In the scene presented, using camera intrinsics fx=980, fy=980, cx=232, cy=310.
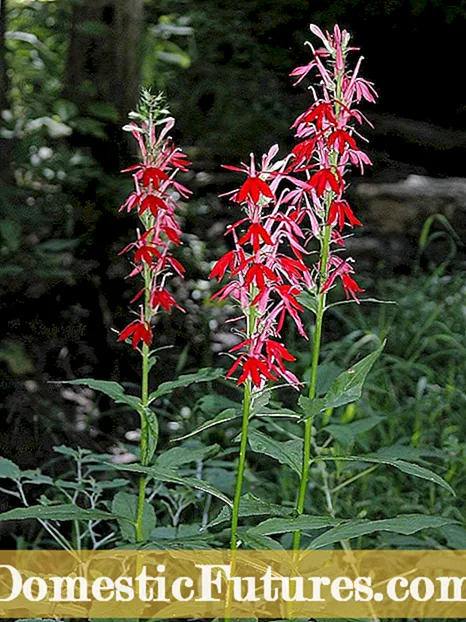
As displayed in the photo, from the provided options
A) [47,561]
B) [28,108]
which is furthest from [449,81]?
[47,561]

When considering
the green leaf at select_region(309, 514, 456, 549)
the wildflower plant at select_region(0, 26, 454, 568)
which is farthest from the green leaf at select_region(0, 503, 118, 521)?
the green leaf at select_region(309, 514, 456, 549)

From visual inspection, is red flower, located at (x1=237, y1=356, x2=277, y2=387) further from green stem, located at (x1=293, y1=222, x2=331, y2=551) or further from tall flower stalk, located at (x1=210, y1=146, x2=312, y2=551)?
green stem, located at (x1=293, y1=222, x2=331, y2=551)

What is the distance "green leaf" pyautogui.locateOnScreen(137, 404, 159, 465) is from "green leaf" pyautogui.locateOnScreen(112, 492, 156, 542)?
0.15 metres

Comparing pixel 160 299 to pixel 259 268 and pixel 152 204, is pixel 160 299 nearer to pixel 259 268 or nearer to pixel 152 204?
pixel 152 204

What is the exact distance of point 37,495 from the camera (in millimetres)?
2590

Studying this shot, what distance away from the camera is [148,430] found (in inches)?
54.6

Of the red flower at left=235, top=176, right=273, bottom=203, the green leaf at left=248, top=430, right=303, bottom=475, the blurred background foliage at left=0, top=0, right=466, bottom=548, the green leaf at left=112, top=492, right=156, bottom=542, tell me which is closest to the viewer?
the red flower at left=235, top=176, right=273, bottom=203

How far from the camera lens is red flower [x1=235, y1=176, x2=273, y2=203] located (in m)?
1.13

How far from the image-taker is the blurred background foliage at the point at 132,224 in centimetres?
280

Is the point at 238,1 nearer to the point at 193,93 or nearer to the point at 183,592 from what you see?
the point at 193,93

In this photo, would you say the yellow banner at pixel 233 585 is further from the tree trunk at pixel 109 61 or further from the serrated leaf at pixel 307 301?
the tree trunk at pixel 109 61

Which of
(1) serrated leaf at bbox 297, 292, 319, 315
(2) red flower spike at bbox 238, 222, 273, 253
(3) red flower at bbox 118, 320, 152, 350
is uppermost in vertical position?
(2) red flower spike at bbox 238, 222, 273, 253

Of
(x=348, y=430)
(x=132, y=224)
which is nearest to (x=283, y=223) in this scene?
(x=348, y=430)

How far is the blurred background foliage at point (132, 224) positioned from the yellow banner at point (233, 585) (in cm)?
31
